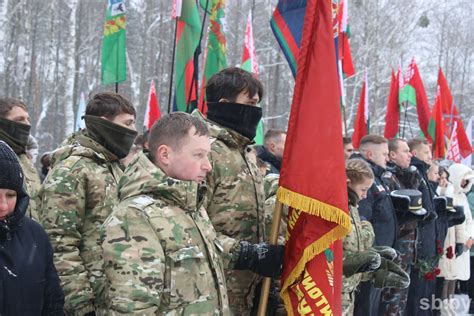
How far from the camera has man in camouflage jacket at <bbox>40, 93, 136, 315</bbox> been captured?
10.8 feet

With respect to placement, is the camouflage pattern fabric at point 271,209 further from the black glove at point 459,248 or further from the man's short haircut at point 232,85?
the black glove at point 459,248

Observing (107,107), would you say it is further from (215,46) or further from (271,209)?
(215,46)

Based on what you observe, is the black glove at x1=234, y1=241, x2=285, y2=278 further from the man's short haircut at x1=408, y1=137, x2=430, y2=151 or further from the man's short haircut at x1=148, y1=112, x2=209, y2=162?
the man's short haircut at x1=408, y1=137, x2=430, y2=151

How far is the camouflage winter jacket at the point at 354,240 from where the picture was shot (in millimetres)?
4625

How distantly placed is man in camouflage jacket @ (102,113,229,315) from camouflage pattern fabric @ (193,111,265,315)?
0.46m

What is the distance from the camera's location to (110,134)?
371cm

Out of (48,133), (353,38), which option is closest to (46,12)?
(48,133)

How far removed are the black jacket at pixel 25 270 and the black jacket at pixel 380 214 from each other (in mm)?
3721

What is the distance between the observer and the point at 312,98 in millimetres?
3496

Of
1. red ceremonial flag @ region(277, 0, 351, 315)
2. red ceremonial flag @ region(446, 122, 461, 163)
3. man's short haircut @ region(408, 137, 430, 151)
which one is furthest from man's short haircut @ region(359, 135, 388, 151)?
red ceremonial flag @ region(446, 122, 461, 163)

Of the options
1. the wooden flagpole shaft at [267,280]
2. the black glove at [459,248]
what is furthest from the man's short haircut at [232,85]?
the black glove at [459,248]

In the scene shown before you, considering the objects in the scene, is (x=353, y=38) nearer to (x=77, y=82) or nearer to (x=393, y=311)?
(x=77, y=82)

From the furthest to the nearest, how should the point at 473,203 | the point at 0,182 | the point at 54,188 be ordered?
1. the point at 473,203
2. the point at 54,188
3. the point at 0,182

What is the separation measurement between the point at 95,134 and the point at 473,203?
728 cm
